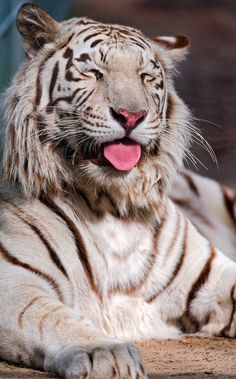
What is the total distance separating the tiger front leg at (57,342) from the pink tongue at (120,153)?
0.56 metres

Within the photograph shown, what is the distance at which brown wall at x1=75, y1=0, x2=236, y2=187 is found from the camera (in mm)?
8492

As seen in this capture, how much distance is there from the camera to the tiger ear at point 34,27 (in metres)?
4.39

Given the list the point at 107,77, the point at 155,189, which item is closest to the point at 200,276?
the point at 155,189

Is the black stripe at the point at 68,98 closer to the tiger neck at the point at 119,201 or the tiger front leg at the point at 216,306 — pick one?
the tiger neck at the point at 119,201

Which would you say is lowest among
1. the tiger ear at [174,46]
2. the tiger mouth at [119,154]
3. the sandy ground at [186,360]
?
the sandy ground at [186,360]

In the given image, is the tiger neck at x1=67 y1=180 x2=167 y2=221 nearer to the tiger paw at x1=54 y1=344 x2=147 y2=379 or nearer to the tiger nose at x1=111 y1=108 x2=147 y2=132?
the tiger nose at x1=111 y1=108 x2=147 y2=132

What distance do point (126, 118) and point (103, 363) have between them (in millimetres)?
1003

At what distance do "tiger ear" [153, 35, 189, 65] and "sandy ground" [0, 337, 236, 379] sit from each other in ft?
3.81

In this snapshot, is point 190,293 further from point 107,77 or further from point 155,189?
point 107,77

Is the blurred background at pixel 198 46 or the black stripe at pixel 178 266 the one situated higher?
the blurred background at pixel 198 46

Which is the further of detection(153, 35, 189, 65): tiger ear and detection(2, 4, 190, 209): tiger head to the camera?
detection(153, 35, 189, 65): tiger ear

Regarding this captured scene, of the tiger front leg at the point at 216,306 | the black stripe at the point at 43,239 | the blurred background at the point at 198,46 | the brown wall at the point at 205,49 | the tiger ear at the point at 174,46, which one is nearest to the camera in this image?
the black stripe at the point at 43,239

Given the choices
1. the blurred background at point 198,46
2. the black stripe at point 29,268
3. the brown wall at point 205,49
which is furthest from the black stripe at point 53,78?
the brown wall at point 205,49

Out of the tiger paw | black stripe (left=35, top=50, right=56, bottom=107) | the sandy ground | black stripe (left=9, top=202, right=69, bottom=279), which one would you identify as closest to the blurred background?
black stripe (left=35, top=50, right=56, bottom=107)
